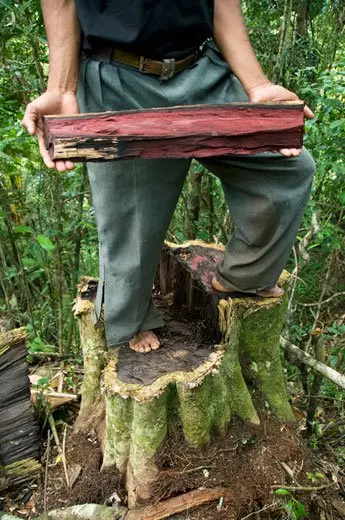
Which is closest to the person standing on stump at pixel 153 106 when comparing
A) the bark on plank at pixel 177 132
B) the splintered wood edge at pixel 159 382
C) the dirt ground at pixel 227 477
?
the bark on plank at pixel 177 132

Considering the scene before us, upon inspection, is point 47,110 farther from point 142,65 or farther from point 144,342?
point 144,342

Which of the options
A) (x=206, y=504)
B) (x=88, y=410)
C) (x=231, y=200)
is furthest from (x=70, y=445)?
(x=231, y=200)

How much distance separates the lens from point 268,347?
2.41 metres

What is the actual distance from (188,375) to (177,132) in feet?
3.41

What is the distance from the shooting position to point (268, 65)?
13.1 feet

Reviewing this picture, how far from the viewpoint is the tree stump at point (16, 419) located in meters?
2.21

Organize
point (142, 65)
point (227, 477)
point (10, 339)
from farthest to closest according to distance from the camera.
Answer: point (10, 339), point (227, 477), point (142, 65)

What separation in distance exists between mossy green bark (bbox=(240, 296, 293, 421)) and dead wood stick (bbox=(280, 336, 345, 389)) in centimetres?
14

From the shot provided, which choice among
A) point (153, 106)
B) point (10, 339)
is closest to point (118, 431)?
point (10, 339)

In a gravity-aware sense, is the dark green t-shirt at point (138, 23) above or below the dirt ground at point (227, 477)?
above

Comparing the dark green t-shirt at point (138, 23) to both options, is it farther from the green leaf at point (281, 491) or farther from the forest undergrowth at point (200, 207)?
the green leaf at point (281, 491)

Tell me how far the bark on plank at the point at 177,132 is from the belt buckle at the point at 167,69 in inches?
12.3

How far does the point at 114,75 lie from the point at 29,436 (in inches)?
70.4

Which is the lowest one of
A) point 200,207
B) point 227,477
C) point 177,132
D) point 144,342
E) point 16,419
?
point 200,207
